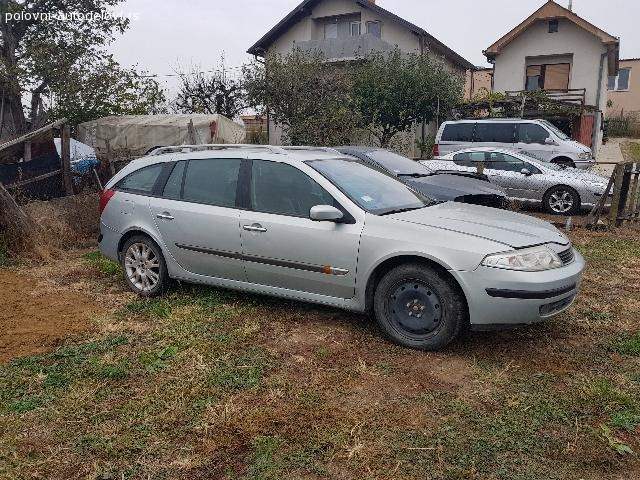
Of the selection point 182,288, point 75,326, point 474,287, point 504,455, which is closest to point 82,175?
point 182,288

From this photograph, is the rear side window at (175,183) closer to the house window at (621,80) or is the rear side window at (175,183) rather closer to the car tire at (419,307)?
the car tire at (419,307)

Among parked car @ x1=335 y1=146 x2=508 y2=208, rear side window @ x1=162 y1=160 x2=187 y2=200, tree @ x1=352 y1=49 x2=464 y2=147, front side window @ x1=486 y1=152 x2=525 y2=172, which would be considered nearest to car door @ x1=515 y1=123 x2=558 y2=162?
front side window @ x1=486 y1=152 x2=525 y2=172

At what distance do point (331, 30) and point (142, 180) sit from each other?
21927 mm

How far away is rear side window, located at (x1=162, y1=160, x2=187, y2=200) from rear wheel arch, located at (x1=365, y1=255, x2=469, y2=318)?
2.18 m

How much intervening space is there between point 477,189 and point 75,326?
602 centimetres

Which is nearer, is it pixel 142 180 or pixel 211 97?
pixel 142 180

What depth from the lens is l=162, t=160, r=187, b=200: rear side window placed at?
5.16 m

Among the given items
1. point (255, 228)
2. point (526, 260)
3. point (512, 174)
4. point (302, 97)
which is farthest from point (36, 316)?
point (302, 97)

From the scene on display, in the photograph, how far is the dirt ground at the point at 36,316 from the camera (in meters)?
4.22

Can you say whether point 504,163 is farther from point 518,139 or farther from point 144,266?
point 144,266

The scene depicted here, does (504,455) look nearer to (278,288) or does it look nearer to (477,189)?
(278,288)

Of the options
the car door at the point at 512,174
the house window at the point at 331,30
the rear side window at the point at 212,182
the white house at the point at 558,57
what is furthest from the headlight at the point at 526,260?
the house window at the point at 331,30

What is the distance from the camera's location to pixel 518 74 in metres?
24.3

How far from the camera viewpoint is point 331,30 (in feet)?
82.4
